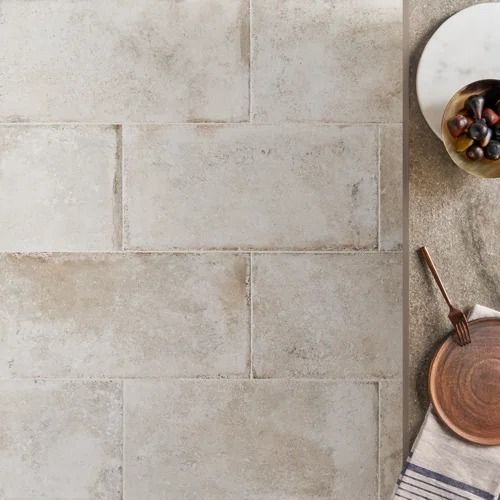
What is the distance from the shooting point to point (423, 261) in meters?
1.54

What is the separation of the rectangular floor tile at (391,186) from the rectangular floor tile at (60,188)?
668 millimetres

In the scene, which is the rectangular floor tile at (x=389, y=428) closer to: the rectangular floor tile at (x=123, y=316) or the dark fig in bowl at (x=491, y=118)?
the rectangular floor tile at (x=123, y=316)

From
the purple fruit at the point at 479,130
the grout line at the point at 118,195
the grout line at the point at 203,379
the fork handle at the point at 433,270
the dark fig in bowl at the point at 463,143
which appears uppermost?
the purple fruit at the point at 479,130

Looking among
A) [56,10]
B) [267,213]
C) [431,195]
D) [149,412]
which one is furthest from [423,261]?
[56,10]

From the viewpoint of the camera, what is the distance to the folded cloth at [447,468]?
1480 mm

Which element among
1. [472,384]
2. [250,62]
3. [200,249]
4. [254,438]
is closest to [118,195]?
[200,249]

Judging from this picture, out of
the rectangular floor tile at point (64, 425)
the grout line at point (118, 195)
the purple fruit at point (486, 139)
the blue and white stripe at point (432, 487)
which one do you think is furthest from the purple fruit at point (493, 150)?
the rectangular floor tile at point (64, 425)

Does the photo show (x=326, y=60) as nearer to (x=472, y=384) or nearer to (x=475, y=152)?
(x=475, y=152)

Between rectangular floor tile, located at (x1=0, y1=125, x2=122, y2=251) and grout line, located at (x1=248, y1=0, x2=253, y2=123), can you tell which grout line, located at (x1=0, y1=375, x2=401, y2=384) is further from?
grout line, located at (x1=248, y1=0, x2=253, y2=123)

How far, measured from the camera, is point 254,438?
1523 millimetres

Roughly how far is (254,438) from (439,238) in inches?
27.4

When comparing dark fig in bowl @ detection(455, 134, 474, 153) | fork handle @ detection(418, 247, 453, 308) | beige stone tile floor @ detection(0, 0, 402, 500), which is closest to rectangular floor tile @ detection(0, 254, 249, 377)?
beige stone tile floor @ detection(0, 0, 402, 500)

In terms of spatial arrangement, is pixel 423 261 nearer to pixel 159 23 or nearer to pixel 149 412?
pixel 149 412

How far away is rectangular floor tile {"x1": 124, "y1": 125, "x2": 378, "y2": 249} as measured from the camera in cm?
151
